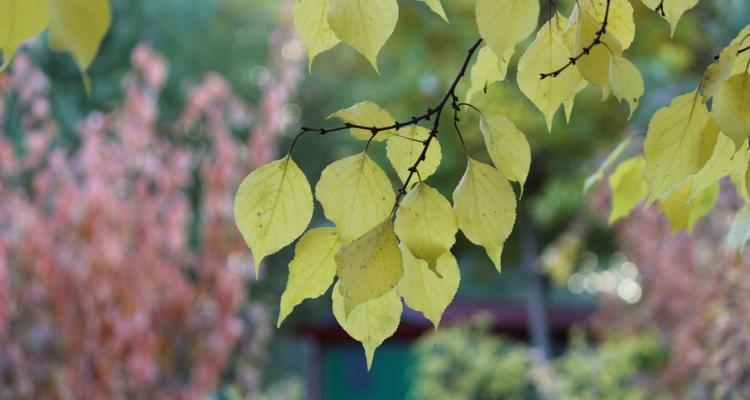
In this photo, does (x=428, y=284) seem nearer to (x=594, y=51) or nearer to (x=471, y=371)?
(x=594, y=51)

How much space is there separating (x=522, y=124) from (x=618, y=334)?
8.86 feet

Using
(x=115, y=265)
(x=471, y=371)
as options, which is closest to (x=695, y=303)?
(x=471, y=371)

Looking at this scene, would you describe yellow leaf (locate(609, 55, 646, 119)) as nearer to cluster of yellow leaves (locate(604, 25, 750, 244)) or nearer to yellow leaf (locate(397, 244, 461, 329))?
cluster of yellow leaves (locate(604, 25, 750, 244))

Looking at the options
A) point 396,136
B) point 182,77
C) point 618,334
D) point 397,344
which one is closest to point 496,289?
point 397,344

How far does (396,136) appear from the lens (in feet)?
2.71

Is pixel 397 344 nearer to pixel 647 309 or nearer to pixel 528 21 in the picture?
pixel 647 309

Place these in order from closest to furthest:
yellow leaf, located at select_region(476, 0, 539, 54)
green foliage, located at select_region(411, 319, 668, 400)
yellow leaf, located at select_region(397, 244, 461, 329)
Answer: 1. yellow leaf, located at select_region(476, 0, 539, 54)
2. yellow leaf, located at select_region(397, 244, 461, 329)
3. green foliage, located at select_region(411, 319, 668, 400)

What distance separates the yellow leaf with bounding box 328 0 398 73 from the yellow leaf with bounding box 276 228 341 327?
154 mm

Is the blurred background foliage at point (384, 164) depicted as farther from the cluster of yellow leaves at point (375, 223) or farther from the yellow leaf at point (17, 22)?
the yellow leaf at point (17, 22)

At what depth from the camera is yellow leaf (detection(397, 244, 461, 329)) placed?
79 centimetres

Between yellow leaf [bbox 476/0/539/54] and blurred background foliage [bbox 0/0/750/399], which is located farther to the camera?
blurred background foliage [bbox 0/0/750/399]

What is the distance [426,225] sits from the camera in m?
0.74

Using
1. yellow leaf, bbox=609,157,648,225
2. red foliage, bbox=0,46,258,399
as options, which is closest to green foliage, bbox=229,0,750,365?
yellow leaf, bbox=609,157,648,225

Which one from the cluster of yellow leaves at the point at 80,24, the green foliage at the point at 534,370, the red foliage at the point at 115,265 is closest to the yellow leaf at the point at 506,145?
the cluster of yellow leaves at the point at 80,24
